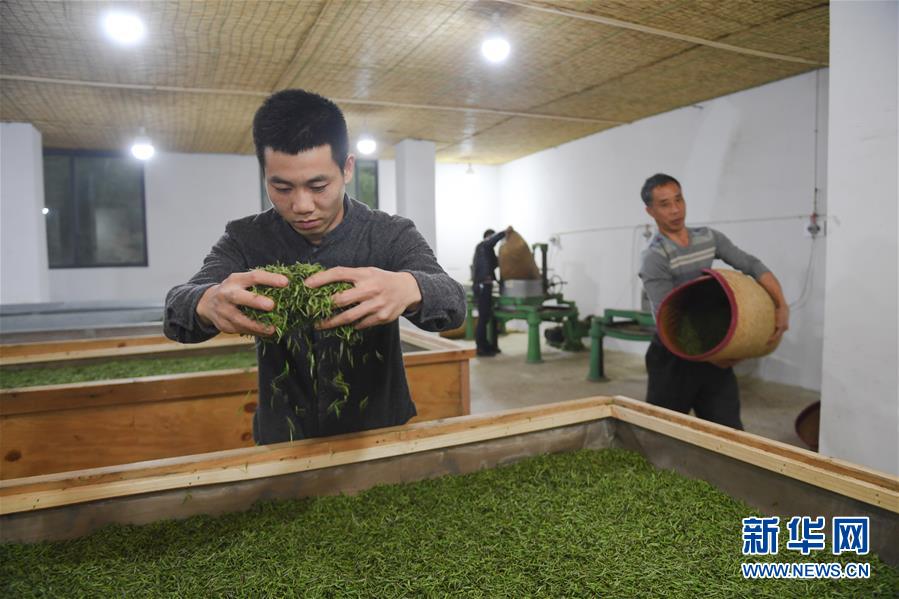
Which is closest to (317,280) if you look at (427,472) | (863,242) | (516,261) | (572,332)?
(427,472)

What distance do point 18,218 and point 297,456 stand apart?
667 cm

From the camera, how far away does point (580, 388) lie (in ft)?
18.1

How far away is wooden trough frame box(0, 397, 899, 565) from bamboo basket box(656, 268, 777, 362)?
22.7 inches

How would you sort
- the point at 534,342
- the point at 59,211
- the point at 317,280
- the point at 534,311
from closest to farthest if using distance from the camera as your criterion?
the point at 317,280 → the point at 534,311 → the point at 534,342 → the point at 59,211

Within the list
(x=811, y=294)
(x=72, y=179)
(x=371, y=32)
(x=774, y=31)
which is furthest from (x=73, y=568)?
(x=72, y=179)

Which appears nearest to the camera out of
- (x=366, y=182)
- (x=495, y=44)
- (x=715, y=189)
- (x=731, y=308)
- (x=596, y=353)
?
(x=731, y=308)

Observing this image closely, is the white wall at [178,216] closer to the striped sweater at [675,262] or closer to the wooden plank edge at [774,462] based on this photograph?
the striped sweater at [675,262]

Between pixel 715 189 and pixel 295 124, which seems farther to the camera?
pixel 715 189

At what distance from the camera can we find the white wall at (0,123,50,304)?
21.1ft

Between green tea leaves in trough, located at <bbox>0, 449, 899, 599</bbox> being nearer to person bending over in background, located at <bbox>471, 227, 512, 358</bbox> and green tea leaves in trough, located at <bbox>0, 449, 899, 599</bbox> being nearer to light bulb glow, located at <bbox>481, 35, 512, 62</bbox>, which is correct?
light bulb glow, located at <bbox>481, 35, 512, 62</bbox>

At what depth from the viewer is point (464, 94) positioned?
572cm

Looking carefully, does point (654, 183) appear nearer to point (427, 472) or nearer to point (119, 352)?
point (427, 472)

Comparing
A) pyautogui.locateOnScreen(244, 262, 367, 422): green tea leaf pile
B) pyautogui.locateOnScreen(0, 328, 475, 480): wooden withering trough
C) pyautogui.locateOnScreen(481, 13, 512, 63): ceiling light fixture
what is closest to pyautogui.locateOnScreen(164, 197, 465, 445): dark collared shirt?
pyautogui.locateOnScreen(244, 262, 367, 422): green tea leaf pile

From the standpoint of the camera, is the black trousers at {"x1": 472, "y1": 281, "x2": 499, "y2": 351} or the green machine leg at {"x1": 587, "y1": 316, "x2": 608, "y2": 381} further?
the black trousers at {"x1": 472, "y1": 281, "x2": 499, "y2": 351}
